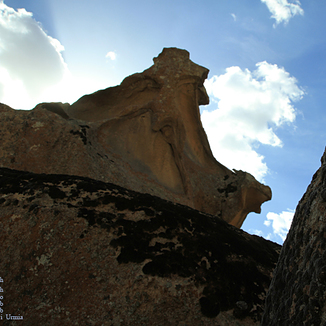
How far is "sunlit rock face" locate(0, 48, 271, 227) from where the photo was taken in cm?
852

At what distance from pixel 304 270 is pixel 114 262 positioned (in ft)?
6.65

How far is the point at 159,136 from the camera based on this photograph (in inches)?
418

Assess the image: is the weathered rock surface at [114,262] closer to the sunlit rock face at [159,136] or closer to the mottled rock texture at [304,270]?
the mottled rock texture at [304,270]

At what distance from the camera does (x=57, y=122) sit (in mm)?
8211

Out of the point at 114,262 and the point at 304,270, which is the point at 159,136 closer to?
the point at 114,262

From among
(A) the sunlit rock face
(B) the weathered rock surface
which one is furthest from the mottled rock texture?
(A) the sunlit rock face

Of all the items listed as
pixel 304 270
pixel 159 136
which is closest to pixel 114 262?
pixel 304 270

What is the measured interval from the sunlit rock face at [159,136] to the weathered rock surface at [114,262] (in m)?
3.98

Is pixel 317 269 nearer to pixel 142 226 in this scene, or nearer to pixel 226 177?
pixel 142 226

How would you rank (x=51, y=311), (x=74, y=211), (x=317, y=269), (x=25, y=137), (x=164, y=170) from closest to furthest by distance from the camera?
1. (x=317, y=269)
2. (x=51, y=311)
3. (x=74, y=211)
4. (x=25, y=137)
5. (x=164, y=170)

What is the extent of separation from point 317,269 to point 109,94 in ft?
33.2

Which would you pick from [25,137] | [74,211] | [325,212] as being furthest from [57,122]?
[325,212]

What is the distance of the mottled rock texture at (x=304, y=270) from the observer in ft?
5.82

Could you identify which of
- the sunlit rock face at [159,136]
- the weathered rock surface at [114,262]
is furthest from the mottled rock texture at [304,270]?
the sunlit rock face at [159,136]
